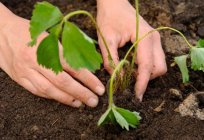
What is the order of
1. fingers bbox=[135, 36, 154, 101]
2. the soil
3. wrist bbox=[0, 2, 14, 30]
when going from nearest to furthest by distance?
1. the soil
2. fingers bbox=[135, 36, 154, 101]
3. wrist bbox=[0, 2, 14, 30]

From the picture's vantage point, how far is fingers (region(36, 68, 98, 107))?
1333 mm

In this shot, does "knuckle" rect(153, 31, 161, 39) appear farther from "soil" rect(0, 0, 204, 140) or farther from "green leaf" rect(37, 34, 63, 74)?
"green leaf" rect(37, 34, 63, 74)

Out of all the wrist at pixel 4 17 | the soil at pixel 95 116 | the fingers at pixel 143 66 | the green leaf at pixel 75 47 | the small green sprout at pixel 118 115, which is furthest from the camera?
the wrist at pixel 4 17

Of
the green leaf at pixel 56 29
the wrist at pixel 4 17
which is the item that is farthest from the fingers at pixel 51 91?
the green leaf at pixel 56 29

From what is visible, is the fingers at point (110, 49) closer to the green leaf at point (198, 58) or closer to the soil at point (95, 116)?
the soil at point (95, 116)

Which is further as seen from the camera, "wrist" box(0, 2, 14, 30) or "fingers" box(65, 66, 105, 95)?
"wrist" box(0, 2, 14, 30)

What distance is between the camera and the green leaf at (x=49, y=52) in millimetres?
1030

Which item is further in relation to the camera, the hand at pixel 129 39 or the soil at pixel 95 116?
the hand at pixel 129 39

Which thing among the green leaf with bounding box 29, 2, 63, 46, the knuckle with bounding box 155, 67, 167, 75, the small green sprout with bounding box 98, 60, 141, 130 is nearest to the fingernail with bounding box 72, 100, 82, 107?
the small green sprout with bounding box 98, 60, 141, 130

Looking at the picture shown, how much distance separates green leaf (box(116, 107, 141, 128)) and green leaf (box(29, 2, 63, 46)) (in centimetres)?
32

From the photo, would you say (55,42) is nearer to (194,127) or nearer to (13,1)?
(194,127)

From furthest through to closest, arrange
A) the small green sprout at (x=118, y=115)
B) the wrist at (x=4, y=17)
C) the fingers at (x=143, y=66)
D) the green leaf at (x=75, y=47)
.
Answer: the wrist at (x=4, y=17) → the fingers at (x=143, y=66) → the small green sprout at (x=118, y=115) → the green leaf at (x=75, y=47)

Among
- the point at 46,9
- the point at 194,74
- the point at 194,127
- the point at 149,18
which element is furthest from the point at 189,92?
the point at 46,9

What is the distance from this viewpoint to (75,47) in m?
1.01
